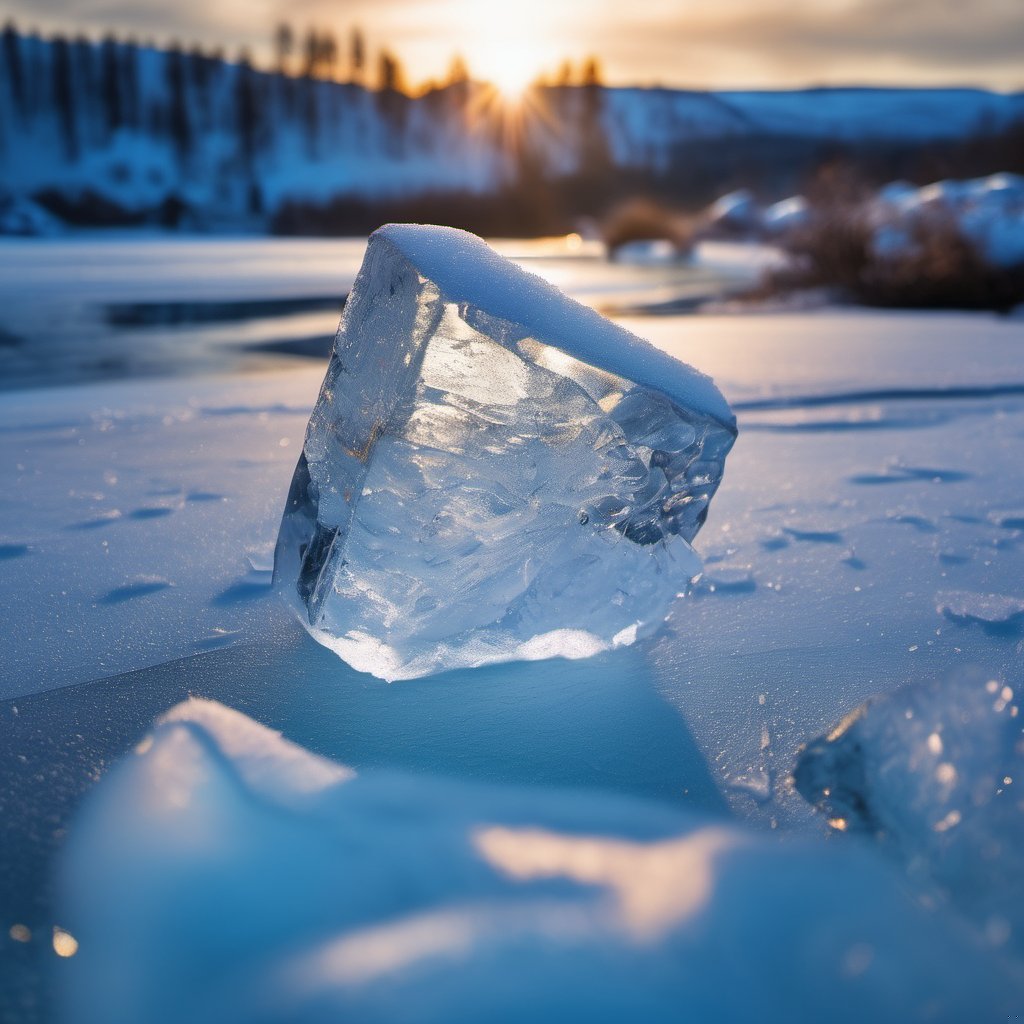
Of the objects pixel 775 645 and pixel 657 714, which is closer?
pixel 657 714

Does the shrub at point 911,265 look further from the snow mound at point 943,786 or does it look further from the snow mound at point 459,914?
the snow mound at point 459,914

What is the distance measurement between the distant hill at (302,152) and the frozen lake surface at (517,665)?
2291 centimetres

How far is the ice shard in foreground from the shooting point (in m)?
1.20

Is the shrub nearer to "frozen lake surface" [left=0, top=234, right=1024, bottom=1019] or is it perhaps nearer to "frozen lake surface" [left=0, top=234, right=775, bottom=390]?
"frozen lake surface" [left=0, top=234, right=775, bottom=390]

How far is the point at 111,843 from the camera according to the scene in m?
0.92

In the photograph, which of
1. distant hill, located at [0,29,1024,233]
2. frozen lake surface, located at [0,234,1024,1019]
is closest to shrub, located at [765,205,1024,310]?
frozen lake surface, located at [0,234,1024,1019]

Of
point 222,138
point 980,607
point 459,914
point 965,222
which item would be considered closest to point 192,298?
point 965,222

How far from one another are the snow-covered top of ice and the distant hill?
24202 millimetres

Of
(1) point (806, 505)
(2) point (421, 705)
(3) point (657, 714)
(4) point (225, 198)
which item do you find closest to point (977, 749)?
(3) point (657, 714)

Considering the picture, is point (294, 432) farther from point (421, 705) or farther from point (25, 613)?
point (421, 705)

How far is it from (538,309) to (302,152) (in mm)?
42245

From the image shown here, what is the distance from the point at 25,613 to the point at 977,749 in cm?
144

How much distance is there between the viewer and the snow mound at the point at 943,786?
0.85 metres

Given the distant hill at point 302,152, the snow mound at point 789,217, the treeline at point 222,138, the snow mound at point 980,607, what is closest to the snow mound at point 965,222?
the snow mound at point 789,217
